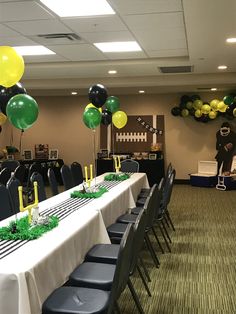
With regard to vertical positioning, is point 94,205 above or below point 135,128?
below

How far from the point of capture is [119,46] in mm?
5527

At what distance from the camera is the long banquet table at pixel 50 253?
2.02 meters

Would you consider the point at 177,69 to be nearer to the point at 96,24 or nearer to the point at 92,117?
the point at 92,117

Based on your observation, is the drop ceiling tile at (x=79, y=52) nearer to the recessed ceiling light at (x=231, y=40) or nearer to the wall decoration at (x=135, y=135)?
the recessed ceiling light at (x=231, y=40)

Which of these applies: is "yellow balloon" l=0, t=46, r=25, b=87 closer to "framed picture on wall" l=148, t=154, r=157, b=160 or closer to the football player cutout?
"framed picture on wall" l=148, t=154, r=157, b=160

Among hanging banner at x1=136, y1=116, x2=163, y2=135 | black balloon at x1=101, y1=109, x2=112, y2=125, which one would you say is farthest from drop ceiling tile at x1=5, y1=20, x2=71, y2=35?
hanging banner at x1=136, y1=116, x2=163, y2=135

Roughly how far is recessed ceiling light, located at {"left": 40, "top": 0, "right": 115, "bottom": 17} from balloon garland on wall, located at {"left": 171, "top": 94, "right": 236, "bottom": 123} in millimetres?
6285

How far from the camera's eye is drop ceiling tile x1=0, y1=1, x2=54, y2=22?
358cm

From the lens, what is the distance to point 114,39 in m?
5.04

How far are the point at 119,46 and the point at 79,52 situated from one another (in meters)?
0.73

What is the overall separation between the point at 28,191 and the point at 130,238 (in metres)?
4.25

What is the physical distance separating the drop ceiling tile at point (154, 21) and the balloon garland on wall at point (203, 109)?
5.49m

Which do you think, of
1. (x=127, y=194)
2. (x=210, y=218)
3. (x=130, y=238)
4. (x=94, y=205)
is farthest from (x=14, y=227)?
(x=210, y=218)

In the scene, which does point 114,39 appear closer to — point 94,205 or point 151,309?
point 94,205
